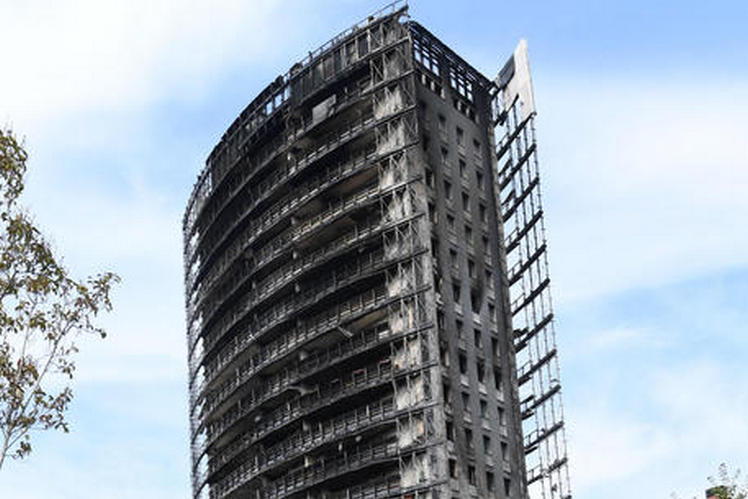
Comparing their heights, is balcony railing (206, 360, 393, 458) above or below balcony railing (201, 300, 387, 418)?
below

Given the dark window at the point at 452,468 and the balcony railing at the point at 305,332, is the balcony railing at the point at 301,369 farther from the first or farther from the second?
the dark window at the point at 452,468

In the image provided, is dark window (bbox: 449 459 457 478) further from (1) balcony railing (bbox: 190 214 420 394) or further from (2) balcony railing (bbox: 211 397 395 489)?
(1) balcony railing (bbox: 190 214 420 394)

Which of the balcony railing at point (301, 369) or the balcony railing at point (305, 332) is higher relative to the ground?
the balcony railing at point (305, 332)

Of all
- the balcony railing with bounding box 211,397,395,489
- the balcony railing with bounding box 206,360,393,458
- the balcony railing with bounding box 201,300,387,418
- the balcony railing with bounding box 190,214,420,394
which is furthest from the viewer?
the balcony railing with bounding box 190,214,420,394

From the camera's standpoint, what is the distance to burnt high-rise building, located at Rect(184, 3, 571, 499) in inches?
3418

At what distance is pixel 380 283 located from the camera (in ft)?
298

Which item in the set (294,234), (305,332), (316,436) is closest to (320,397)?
(316,436)

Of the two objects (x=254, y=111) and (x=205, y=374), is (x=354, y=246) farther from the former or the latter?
(x=205, y=374)

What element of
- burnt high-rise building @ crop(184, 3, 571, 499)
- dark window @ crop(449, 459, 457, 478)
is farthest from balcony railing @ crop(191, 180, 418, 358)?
dark window @ crop(449, 459, 457, 478)

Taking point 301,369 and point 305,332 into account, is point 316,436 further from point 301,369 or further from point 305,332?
point 305,332

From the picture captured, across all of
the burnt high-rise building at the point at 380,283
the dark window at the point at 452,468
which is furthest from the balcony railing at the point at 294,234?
the dark window at the point at 452,468

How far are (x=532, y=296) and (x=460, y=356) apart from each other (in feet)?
56.2

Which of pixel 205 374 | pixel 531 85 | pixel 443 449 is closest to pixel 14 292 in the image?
pixel 443 449

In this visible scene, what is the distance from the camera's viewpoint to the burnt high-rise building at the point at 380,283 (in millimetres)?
86812
